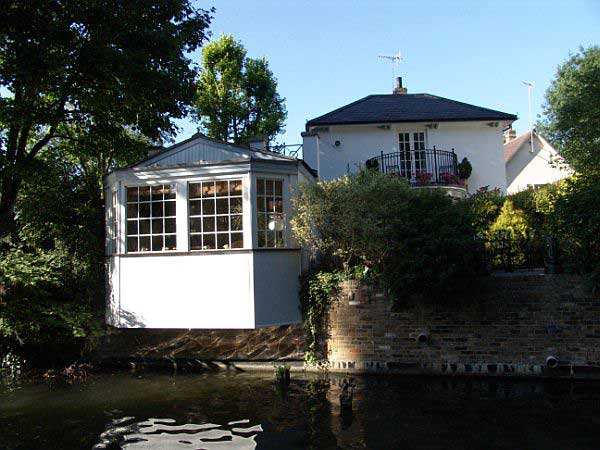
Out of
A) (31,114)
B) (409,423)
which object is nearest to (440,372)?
(409,423)

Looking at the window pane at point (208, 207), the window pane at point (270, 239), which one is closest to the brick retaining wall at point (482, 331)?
the window pane at point (270, 239)

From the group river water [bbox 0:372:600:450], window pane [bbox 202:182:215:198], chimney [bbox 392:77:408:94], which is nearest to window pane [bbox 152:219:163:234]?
window pane [bbox 202:182:215:198]

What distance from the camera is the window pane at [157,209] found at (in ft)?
41.8

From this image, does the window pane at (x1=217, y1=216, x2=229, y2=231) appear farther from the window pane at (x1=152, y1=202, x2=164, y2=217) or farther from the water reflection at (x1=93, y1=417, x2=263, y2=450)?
the water reflection at (x1=93, y1=417, x2=263, y2=450)

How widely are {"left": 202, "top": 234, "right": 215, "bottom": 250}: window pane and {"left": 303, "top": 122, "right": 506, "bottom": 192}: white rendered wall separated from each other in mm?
8408

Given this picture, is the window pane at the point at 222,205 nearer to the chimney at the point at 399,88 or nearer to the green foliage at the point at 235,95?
the green foliage at the point at 235,95

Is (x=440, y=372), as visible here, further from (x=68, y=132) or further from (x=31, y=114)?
(x=68, y=132)

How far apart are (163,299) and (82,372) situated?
9.80ft

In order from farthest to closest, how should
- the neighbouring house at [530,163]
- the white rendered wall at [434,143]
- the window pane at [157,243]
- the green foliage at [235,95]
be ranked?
1. the neighbouring house at [530,163]
2. the green foliage at [235,95]
3. the white rendered wall at [434,143]
4. the window pane at [157,243]

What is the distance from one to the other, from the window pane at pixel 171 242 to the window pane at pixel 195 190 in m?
1.16

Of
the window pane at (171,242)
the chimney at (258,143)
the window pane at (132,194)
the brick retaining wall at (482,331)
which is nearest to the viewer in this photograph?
the brick retaining wall at (482,331)

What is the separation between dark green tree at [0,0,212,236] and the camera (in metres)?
12.3

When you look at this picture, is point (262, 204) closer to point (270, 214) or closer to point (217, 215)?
point (270, 214)

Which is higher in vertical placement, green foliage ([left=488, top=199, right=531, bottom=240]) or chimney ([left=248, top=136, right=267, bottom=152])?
chimney ([left=248, top=136, right=267, bottom=152])
